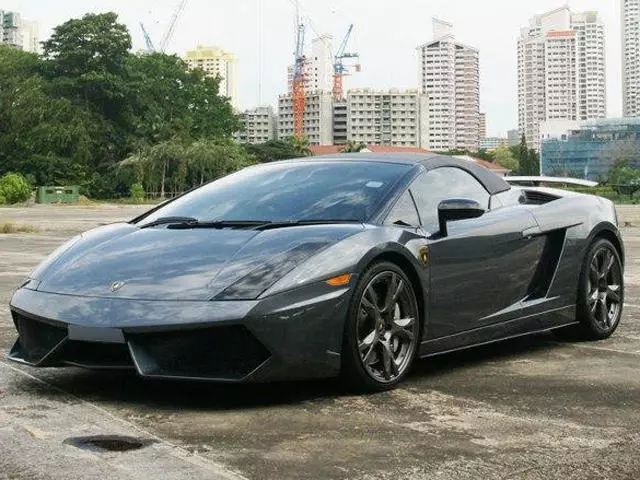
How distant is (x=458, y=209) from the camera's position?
5.16m

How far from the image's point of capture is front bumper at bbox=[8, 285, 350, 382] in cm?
425

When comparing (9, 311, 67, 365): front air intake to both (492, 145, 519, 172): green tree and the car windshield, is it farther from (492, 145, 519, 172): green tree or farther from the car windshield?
(492, 145, 519, 172): green tree

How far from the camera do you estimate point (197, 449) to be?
3.60 metres

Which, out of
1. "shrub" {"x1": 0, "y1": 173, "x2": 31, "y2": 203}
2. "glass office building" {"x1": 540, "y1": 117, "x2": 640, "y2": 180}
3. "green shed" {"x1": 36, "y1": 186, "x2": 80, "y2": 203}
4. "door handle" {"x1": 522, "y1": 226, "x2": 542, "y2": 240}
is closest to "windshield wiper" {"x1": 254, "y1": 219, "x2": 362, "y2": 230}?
"door handle" {"x1": 522, "y1": 226, "x2": 542, "y2": 240}

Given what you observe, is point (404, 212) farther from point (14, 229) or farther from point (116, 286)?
point (14, 229)

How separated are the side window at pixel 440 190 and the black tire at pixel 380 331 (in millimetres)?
485

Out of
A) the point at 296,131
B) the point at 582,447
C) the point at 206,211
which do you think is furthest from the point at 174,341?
the point at 296,131

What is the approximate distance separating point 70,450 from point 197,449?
43 cm

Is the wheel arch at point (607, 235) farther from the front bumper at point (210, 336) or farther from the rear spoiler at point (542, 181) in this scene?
the front bumper at point (210, 336)

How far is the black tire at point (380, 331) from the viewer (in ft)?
15.1

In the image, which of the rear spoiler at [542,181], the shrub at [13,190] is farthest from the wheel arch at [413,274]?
the shrub at [13,190]

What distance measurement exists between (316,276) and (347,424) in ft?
2.27

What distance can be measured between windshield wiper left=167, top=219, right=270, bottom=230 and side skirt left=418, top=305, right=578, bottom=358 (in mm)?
1000

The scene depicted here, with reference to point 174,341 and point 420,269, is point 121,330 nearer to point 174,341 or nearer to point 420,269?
point 174,341
